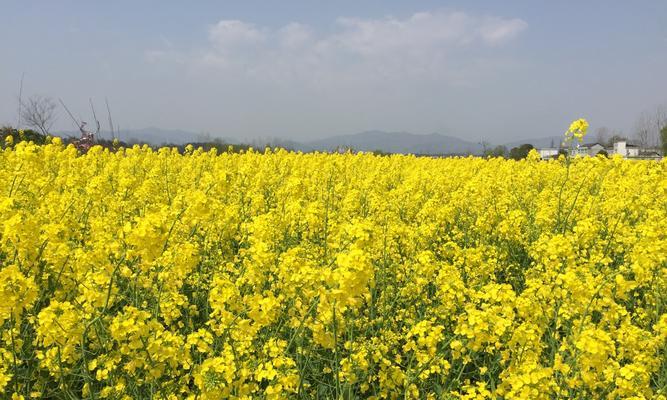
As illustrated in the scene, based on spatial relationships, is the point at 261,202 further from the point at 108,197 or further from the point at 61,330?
the point at 61,330

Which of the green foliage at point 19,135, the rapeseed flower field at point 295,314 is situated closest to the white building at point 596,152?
the rapeseed flower field at point 295,314

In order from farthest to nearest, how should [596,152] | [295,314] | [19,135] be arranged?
[596,152] < [19,135] < [295,314]

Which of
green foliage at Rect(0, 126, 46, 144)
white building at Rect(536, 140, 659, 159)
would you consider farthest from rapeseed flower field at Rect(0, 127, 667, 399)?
green foliage at Rect(0, 126, 46, 144)

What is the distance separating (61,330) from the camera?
2.35 m

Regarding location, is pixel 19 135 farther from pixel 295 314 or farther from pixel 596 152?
pixel 596 152

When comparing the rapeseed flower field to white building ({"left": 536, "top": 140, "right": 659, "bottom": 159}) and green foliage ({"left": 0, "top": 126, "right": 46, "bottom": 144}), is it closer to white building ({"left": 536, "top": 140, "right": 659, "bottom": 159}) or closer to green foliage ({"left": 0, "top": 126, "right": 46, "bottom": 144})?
white building ({"left": 536, "top": 140, "right": 659, "bottom": 159})

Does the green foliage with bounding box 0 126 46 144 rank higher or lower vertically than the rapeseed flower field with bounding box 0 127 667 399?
higher

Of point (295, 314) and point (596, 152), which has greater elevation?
point (596, 152)

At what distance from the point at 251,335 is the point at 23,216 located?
164cm

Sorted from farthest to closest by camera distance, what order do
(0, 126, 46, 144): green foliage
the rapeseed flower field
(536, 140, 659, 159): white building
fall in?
(0, 126, 46, 144): green foliage → (536, 140, 659, 159): white building → the rapeseed flower field

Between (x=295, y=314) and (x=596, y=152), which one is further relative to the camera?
(x=596, y=152)

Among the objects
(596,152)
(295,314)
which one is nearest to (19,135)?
(295,314)

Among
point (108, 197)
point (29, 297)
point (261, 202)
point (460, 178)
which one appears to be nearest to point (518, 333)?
point (29, 297)

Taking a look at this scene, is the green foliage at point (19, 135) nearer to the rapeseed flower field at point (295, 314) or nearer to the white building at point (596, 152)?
the rapeseed flower field at point (295, 314)
